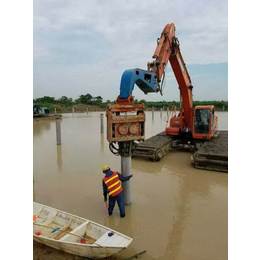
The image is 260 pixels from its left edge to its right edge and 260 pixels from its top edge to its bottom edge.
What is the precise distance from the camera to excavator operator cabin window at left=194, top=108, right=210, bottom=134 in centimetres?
1075

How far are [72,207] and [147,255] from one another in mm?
2576

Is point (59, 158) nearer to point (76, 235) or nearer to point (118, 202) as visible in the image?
point (118, 202)

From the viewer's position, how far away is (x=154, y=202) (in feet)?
20.1

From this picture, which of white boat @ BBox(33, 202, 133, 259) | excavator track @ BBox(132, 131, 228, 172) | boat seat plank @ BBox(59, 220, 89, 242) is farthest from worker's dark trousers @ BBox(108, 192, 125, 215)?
excavator track @ BBox(132, 131, 228, 172)

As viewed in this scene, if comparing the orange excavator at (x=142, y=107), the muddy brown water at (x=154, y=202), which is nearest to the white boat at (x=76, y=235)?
the muddy brown water at (x=154, y=202)

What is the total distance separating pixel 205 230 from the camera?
479cm

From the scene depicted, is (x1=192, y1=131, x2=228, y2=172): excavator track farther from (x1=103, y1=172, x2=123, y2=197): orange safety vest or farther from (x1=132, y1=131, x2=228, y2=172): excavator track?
(x1=103, y1=172, x2=123, y2=197): orange safety vest

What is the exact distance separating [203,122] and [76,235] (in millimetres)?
8414

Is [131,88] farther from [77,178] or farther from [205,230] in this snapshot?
[77,178]

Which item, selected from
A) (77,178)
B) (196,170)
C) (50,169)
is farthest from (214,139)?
(50,169)

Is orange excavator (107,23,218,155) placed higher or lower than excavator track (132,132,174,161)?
higher

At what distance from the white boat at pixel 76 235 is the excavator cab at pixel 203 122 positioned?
7.90m

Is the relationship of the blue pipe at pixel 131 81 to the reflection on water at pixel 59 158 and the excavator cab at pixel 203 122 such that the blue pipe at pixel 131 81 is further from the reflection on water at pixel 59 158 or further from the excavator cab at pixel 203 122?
the excavator cab at pixel 203 122

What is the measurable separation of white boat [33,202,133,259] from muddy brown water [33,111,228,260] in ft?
0.84
